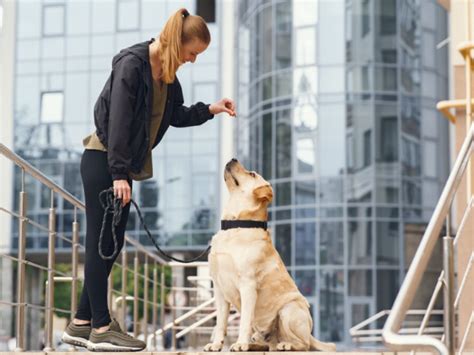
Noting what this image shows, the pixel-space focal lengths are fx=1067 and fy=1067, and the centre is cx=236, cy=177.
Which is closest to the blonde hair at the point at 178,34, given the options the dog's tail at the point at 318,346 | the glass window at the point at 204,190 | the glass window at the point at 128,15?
the dog's tail at the point at 318,346

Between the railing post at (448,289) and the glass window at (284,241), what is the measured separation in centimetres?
2413

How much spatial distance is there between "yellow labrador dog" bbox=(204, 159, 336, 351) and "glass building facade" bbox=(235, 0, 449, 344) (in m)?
21.1

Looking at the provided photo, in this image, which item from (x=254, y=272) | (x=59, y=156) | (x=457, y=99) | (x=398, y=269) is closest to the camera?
(x=254, y=272)

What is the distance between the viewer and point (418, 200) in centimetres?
2798

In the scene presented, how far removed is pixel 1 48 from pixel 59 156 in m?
4.35

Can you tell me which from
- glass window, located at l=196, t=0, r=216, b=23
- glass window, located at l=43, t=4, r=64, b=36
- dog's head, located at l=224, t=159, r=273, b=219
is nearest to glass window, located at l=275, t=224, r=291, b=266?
glass window, located at l=196, t=0, r=216, b=23

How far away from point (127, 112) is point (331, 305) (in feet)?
73.1

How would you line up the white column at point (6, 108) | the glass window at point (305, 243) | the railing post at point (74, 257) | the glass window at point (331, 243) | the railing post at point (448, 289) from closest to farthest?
the railing post at point (448, 289)
the railing post at point (74, 257)
the glass window at point (331, 243)
the glass window at point (305, 243)
the white column at point (6, 108)

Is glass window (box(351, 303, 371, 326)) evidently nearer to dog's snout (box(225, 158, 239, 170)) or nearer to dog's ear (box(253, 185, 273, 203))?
dog's snout (box(225, 158, 239, 170))

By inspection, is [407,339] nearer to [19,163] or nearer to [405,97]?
[19,163]

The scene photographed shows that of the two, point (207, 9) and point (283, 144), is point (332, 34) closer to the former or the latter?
point (283, 144)

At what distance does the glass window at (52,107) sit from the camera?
1366 inches

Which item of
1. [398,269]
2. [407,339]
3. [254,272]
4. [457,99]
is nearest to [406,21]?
[398,269]

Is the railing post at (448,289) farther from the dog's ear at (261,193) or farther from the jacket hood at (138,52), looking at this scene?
the dog's ear at (261,193)
